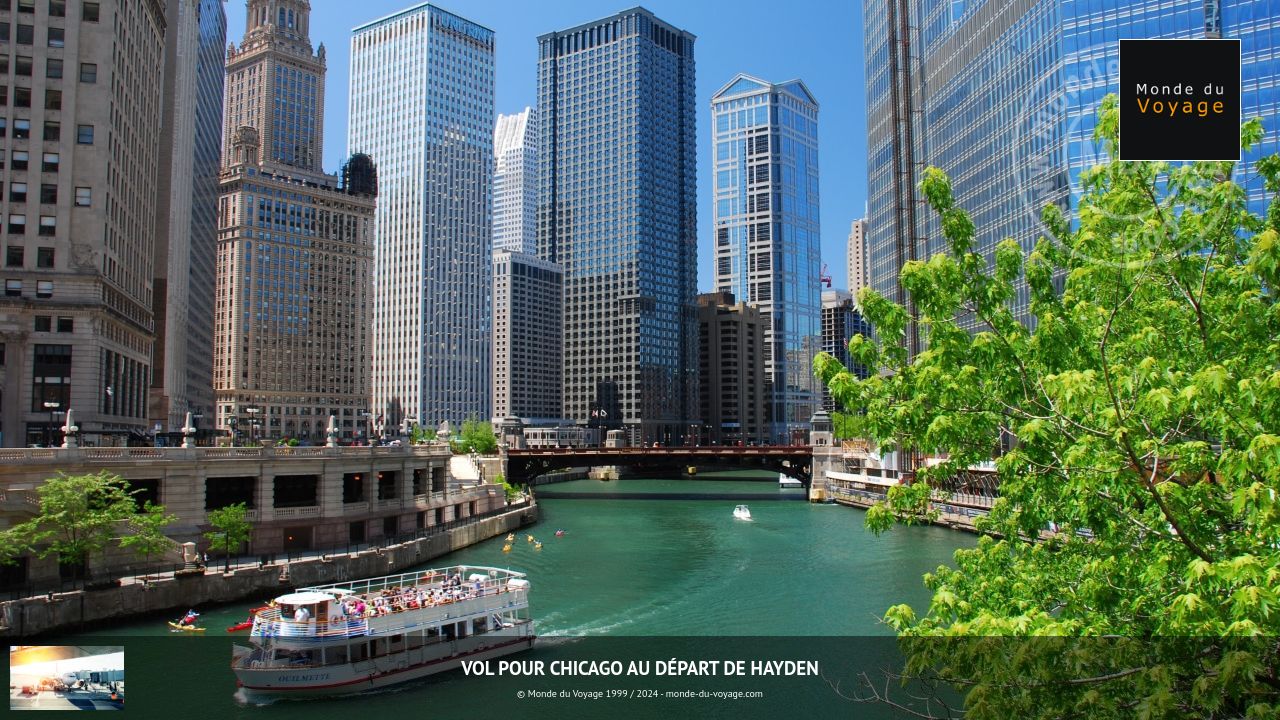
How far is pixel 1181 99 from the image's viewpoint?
1298 cm

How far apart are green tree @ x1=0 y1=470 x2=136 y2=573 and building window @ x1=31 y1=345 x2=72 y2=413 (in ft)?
85.8

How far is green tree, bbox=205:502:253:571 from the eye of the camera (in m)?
58.2

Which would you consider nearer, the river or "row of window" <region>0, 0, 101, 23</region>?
the river

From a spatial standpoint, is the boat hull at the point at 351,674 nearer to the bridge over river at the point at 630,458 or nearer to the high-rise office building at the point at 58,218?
the high-rise office building at the point at 58,218

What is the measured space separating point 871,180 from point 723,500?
200ft

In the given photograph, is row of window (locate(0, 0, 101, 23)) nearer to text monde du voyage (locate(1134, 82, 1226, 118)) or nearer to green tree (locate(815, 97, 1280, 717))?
green tree (locate(815, 97, 1280, 717))

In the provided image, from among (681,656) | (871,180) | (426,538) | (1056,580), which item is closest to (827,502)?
(871,180)

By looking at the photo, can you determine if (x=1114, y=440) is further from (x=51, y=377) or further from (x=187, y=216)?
(x=187, y=216)

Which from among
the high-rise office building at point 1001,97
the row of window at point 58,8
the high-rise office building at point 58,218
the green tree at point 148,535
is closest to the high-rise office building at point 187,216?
the high-rise office building at point 58,218

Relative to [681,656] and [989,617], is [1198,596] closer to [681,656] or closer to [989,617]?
[989,617]

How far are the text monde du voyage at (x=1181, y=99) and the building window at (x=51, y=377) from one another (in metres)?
81.0

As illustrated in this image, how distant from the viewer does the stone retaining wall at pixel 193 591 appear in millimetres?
44938

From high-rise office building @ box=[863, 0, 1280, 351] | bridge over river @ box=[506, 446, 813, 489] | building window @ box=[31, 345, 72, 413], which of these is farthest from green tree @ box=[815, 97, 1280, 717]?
bridge over river @ box=[506, 446, 813, 489]

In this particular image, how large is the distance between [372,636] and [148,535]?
18241 mm
